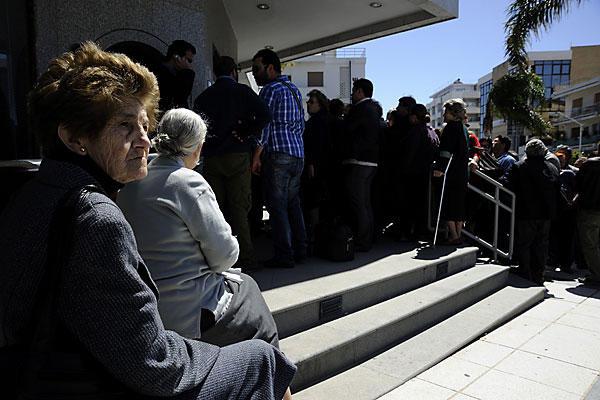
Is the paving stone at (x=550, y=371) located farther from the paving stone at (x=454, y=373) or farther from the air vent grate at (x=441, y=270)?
the air vent grate at (x=441, y=270)

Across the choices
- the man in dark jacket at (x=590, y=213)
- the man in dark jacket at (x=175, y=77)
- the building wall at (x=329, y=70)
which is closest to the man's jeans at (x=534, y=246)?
the man in dark jacket at (x=590, y=213)

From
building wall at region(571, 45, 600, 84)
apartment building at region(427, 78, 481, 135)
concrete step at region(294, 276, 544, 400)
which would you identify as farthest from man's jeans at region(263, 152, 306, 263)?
apartment building at region(427, 78, 481, 135)

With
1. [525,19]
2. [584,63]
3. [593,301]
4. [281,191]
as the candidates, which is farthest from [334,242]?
[584,63]

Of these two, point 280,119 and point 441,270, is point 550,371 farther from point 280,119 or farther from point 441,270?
point 280,119

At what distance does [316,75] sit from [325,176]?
1887 inches

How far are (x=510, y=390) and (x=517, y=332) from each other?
137cm

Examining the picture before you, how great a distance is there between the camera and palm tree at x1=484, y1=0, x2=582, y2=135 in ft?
37.4

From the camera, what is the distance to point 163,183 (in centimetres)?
199

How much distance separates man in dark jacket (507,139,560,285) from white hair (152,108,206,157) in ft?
17.8

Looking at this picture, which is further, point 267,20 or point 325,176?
point 267,20

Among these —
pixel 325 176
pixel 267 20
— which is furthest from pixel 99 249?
pixel 267 20

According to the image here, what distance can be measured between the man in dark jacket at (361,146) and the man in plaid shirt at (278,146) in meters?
1.02

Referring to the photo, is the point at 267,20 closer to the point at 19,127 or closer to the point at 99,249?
the point at 19,127

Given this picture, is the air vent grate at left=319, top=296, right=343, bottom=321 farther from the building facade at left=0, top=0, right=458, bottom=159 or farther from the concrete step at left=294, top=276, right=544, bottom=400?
the building facade at left=0, top=0, right=458, bottom=159
